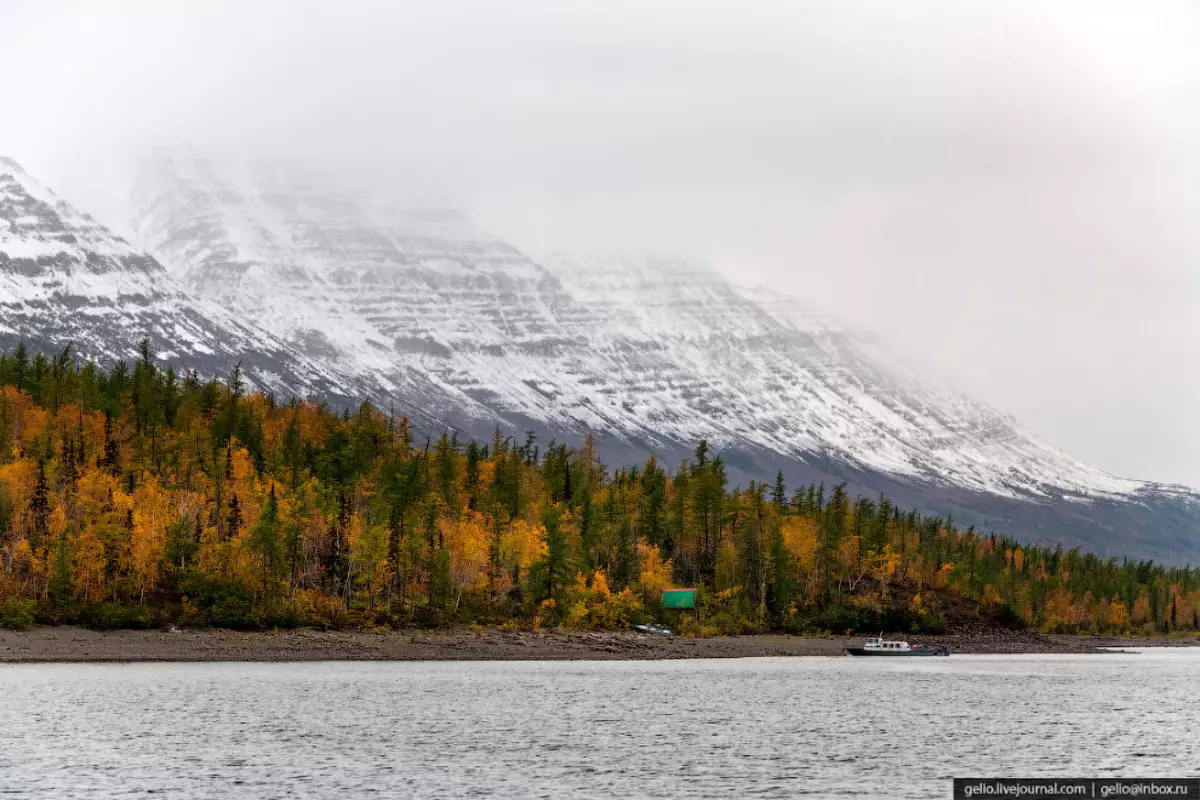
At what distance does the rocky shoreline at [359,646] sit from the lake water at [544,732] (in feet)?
20.3

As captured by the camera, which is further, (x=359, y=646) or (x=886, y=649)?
(x=886, y=649)

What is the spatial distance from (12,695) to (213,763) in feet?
112

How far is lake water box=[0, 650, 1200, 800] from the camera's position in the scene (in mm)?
69438

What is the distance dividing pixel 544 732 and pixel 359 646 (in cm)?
6790

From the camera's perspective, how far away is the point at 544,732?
89.1m

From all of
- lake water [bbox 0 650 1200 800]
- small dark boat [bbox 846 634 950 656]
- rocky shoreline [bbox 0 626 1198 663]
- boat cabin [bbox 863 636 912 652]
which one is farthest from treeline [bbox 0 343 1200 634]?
lake water [bbox 0 650 1200 800]

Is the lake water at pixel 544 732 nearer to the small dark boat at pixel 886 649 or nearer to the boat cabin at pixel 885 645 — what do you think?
the small dark boat at pixel 886 649

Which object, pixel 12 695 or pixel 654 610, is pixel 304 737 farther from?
pixel 654 610

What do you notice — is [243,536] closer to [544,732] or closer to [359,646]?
[359,646]

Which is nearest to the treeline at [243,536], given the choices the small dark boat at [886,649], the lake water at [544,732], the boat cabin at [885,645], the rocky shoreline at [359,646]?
the rocky shoreline at [359,646]

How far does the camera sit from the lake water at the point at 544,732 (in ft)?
228

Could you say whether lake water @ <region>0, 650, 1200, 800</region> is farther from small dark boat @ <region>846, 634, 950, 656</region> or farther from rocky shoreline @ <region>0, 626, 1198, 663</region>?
small dark boat @ <region>846, 634, 950, 656</region>

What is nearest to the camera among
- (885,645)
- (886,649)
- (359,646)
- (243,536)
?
(359,646)

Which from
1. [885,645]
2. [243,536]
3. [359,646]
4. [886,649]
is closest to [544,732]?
[359,646]
